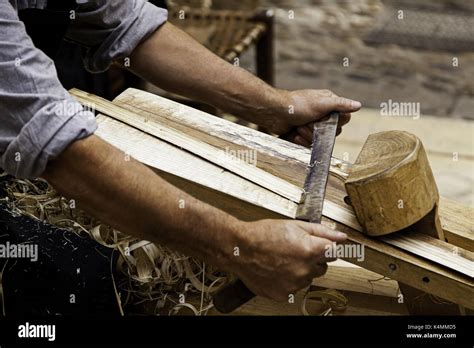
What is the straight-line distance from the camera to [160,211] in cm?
201

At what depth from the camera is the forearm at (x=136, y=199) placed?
2.00 metres

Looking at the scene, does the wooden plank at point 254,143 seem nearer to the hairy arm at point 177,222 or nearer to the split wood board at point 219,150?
the split wood board at point 219,150

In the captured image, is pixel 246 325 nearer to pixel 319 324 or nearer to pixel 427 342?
pixel 319 324

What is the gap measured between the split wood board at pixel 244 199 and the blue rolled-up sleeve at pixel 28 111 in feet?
0.79

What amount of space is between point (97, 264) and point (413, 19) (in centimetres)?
443

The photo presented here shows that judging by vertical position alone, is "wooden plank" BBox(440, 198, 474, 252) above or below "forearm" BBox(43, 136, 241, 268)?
below

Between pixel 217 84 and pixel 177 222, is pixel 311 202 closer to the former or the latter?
pixel 177 222

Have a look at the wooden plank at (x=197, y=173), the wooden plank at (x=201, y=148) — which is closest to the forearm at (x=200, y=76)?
the wooden plank at (x=201, y=148)

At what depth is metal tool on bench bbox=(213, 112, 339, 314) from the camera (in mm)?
2049

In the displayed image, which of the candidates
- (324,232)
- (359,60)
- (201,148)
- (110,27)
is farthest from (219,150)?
(359,60)

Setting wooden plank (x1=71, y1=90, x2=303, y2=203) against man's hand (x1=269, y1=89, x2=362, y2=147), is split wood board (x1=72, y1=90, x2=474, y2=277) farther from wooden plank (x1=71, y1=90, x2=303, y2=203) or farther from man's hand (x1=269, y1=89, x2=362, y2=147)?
man's hand (x1=269, y1=89, x2=362, y2=147)

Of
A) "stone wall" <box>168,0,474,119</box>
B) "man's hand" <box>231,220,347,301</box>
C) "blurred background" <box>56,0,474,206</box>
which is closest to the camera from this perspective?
"man's hand" <box>231,220,347,301</box>

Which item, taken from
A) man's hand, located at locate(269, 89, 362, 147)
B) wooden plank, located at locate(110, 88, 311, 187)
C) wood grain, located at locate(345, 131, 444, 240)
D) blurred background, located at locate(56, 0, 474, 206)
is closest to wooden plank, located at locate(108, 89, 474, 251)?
wooden plank, located at locate(110, 88, 311, 187)

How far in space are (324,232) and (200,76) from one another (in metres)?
0.85
